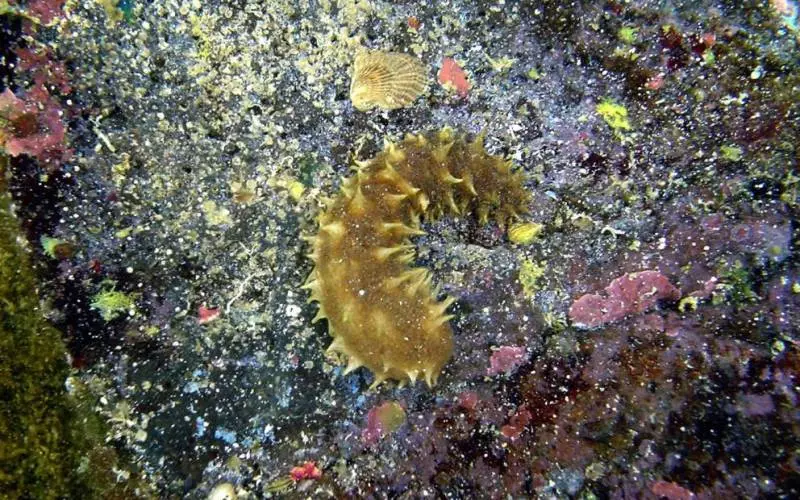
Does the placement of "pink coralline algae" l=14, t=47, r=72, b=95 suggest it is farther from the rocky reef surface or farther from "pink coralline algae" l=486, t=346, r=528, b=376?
"pink coralline algae" l=486, t=346, r=528, b=376

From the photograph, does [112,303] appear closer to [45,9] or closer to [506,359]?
[45,9]

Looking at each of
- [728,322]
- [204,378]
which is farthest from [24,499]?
[728,322]

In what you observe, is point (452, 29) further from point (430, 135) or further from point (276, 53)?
point (276, 53)

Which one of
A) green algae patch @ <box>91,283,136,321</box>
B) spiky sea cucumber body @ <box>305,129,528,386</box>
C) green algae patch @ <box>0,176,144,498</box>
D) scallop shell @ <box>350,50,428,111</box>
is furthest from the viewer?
scallop shell @ <box>350,50,428,111</box>

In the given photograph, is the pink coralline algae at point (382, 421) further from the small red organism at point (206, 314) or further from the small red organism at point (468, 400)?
the small red organism at point (206, 314)

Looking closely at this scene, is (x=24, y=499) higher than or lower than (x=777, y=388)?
higher

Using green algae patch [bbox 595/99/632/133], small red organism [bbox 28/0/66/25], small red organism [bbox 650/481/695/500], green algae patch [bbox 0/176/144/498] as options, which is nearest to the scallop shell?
green algae patch [bbox 595/99/632/133]

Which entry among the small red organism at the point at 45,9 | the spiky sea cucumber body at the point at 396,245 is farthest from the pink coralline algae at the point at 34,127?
the spiky sea cucumber body at the point at 396,245
